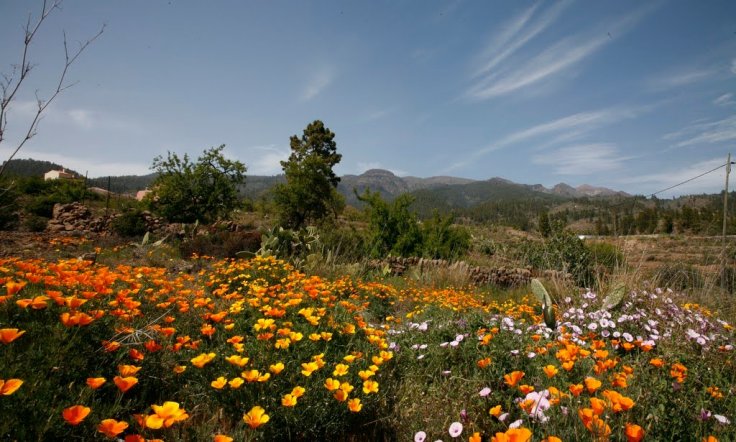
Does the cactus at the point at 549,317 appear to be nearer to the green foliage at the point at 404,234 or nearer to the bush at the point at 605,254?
the green foliage at the point at 404,234

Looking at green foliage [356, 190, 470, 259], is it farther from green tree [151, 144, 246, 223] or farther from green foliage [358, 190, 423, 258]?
green tree [151, 144, 246, 223]

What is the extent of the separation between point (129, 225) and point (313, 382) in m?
13.7

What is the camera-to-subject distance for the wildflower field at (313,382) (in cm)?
137

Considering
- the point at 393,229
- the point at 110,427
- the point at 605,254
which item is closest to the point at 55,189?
the point at 393,229

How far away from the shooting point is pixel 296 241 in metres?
9.32

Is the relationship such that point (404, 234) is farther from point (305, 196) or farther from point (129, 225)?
point (305, 196)

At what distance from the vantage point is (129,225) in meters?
12.7

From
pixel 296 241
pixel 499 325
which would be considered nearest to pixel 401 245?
pixel 296 241

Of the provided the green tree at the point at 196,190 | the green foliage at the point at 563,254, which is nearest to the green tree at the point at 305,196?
the green tree at the point at 196,190

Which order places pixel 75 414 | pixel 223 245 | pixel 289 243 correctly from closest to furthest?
1. pixel 75 414
2. pixel 223 245
3. pixel 289 243

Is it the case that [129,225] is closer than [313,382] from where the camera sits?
No

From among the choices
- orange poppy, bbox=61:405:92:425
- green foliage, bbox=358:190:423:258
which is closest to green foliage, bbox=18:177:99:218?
green foliage, bbox=358:190:423:258

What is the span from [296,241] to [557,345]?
24.9ft

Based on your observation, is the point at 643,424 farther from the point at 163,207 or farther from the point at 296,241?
the point at 163,207
